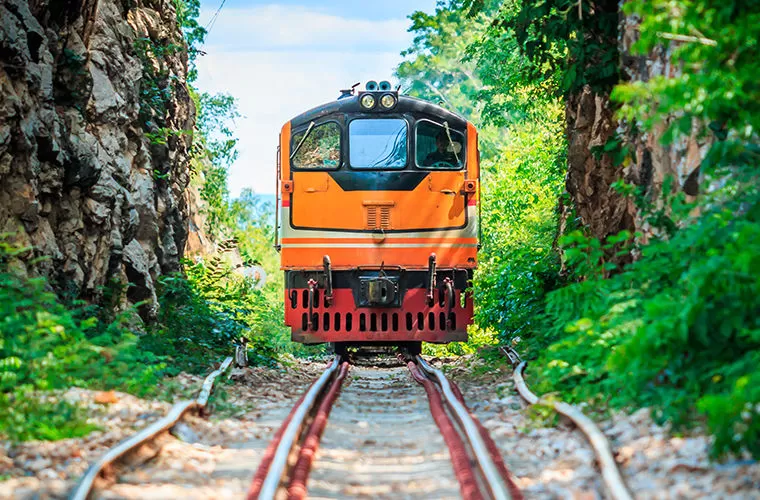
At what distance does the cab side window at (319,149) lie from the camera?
13.4 m

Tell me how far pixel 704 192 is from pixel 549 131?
18.4m

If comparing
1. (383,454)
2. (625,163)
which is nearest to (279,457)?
(383,454)

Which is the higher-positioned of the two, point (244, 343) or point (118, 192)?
point (118, 192)

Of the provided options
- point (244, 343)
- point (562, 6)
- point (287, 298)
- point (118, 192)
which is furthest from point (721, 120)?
point (244, 343)

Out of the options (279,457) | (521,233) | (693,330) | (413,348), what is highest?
(693,330)

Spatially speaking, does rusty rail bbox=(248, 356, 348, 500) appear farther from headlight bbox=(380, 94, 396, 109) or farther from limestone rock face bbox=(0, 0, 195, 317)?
headlight bbox=(380, 94, 396, 109)

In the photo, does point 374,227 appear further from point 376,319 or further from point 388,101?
point 388,101

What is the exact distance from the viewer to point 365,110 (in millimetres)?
13492

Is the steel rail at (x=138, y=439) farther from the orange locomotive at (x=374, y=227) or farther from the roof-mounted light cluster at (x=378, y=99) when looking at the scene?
the roof-mounted light cluster at (x=378, y=99)

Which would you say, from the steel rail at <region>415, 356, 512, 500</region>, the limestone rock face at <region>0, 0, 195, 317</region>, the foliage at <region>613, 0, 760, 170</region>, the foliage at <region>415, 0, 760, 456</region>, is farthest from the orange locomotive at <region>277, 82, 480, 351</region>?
the foliage at <region>613, 0, 760, 170</region>

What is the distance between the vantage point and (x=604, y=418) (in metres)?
6.94

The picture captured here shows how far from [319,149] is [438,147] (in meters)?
1.74

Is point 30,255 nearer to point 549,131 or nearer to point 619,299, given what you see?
point 619,299

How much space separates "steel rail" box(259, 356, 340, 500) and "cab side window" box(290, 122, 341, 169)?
4.85 metres
